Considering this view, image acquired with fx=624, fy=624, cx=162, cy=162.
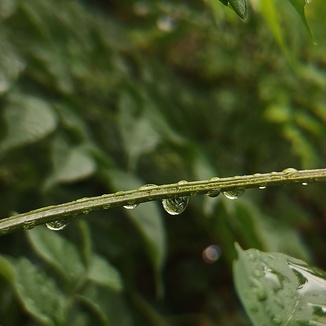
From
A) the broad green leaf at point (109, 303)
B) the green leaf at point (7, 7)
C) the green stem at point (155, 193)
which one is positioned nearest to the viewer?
the green stem at point (155, 193)

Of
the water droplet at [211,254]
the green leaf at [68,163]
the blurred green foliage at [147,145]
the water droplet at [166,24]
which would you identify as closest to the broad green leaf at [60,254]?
the blurred green foliage at [147,145]

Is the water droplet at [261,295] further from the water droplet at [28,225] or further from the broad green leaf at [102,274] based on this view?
the broad green leaf at [102,274]

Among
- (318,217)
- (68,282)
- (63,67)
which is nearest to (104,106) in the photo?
(63,67)

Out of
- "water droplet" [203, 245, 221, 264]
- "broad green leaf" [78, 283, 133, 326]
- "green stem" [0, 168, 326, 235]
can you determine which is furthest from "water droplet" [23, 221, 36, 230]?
"water droplet" [203, 245, 221, 264]

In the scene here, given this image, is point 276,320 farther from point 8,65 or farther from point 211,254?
point 211,254

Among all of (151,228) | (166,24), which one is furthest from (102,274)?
(166,24)
